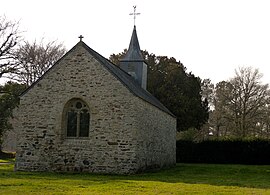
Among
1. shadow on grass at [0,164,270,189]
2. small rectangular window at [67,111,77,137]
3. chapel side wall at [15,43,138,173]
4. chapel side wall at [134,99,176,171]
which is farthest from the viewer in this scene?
chapel side wall at [134,99,176,171]

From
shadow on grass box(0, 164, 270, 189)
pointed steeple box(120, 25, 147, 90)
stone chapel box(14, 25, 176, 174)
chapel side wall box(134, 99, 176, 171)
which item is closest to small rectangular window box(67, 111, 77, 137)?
stone chapel box(14, 25, 176, 174)

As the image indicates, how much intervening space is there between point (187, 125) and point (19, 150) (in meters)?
21.7

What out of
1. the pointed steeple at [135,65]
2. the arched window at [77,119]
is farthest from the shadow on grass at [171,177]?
→ the pointed steeple at [135,65]

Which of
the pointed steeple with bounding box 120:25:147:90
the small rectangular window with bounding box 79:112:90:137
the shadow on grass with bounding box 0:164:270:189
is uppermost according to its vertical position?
the pointed steeple with bounding box 120:25:147:90

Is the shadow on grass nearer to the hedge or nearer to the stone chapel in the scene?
the stone chapel

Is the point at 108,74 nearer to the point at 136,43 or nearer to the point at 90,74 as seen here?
the point at 90,74

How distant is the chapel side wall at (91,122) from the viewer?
20141mm

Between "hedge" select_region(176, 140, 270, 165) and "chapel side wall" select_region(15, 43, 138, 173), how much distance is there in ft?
58.4

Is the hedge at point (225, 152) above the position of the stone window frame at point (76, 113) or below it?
below

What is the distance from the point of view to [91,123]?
814 inches

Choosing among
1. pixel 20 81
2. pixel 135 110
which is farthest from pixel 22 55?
pixel 135 110

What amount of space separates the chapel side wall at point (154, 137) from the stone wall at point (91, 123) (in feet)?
0.67

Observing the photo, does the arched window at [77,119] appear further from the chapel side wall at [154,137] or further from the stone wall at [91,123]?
the chapel side wall at [154,137]

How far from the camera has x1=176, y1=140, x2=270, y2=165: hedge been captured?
114 feet
